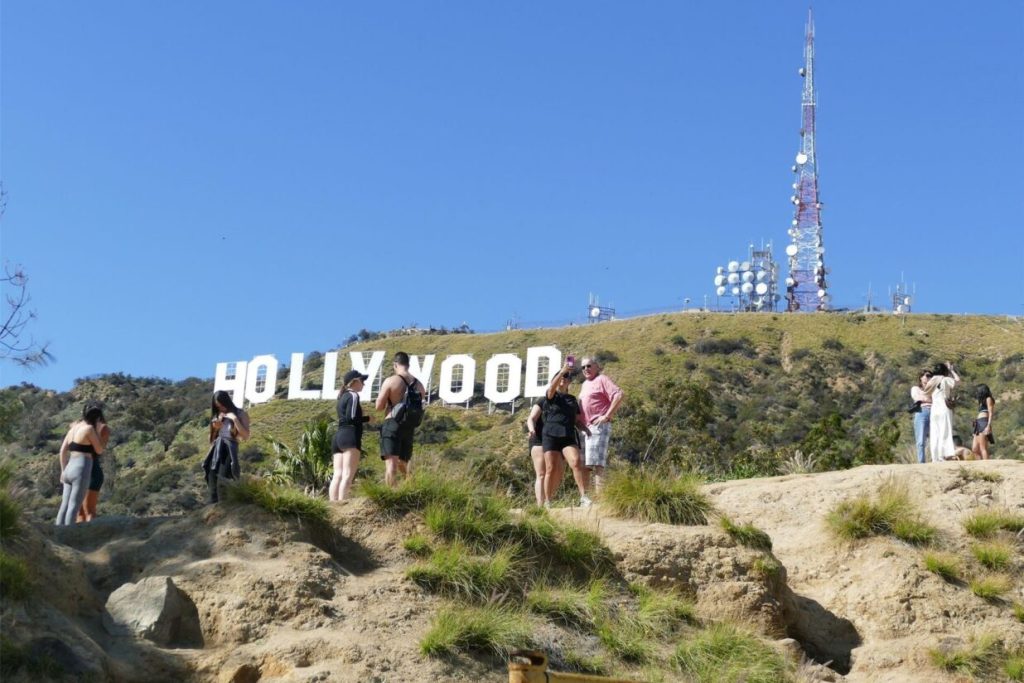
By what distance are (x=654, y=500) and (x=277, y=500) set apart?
3.38 metres

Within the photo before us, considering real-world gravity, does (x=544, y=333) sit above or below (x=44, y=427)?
above

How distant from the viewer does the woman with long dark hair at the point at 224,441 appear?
38.7 ft

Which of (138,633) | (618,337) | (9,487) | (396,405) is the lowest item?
(138,633)

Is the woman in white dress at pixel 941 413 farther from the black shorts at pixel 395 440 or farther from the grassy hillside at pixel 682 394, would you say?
the grassy hillside at pixel 682 394

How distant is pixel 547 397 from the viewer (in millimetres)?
13250

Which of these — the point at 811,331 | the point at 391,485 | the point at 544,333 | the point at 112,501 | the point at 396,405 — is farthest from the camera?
the point at 544,333

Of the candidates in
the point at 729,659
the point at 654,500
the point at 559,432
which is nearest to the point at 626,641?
the point at 729,659

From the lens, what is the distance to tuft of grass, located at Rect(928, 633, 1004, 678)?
431 inches

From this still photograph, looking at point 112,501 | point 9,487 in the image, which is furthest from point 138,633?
point 112,501

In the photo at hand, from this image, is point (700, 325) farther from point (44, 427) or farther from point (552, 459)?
point (552, 459)

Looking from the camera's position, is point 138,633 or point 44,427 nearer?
point 138,633

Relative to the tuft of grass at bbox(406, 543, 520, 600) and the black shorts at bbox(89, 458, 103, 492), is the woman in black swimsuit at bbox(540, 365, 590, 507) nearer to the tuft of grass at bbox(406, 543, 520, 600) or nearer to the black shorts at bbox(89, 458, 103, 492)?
the tuft of grass at bbox(406, 543, 520, 600)

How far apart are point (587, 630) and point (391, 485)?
2.15 m

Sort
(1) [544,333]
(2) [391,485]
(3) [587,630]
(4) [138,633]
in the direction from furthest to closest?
1. (1) [544,333]
2. (2) [391,485]
3. (3) [587,630]
4. (4) [138,633]
